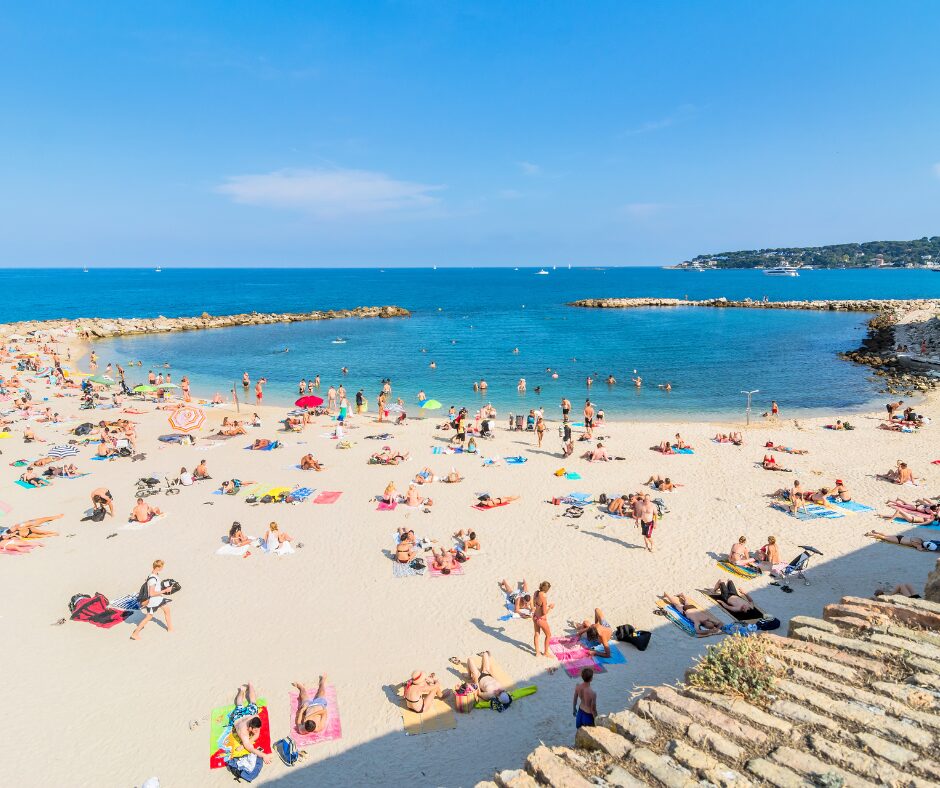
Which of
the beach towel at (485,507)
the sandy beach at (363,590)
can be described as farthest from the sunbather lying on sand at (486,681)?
the beach towel at (485,507)

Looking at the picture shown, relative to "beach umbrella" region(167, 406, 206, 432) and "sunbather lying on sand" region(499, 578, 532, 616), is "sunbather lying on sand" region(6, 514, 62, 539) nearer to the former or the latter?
"beach umbrella" region(167, 406, 206, 432)

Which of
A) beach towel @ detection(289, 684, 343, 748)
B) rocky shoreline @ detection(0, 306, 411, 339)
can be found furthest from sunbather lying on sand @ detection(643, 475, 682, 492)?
rocky shoreline @ detection(0, 306, 411, 339)

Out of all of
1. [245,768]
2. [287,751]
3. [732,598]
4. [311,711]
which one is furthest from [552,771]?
[732,598]

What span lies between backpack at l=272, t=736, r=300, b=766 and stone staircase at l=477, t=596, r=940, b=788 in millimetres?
3696

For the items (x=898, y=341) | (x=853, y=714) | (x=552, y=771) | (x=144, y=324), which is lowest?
(x=552, y=771)

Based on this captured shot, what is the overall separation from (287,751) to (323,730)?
1.90 feet

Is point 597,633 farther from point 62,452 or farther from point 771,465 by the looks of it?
point 62,452

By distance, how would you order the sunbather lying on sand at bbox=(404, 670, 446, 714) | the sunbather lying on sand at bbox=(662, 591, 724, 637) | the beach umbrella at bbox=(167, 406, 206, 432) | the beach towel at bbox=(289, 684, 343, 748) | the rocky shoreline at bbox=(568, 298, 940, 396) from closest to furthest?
the beach towel at bbox=(289, 684, 343, 748) < the sunbather lying on sand at bbox=(404, 670, 446, 714) < the sunbather lying on sand at bbox=(662, 591, 724, 637) < the beach umbrella at bbox=(167, 406, 206, 432) < the rocky shoreline at bbox=(568, 298, 940, 396)

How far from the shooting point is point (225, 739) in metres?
7.27

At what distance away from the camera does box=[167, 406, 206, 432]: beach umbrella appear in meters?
19.7

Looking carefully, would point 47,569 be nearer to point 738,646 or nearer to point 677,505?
point 738,646

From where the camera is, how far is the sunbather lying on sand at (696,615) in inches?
370

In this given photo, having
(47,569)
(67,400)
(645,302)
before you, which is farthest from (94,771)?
(645,302)

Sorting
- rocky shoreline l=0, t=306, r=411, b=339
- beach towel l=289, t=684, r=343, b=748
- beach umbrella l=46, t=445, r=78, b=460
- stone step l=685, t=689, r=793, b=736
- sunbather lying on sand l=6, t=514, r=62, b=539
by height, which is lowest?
beach towel l=289, t=684, r=343, b=748
